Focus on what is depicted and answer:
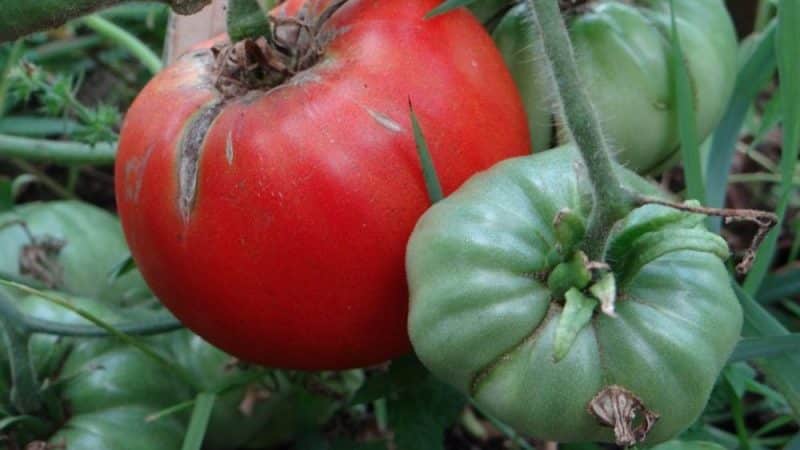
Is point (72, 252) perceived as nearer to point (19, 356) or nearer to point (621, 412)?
point (19, 356)

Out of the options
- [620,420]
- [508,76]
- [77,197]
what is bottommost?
[77,197]

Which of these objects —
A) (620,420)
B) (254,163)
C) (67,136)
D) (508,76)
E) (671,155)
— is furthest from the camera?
(67,136)

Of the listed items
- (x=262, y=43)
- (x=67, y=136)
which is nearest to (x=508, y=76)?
(x=262, y=43)

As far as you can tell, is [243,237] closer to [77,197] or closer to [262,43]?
[262,43]

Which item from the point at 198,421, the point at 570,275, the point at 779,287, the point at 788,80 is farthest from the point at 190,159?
the point at 779,287

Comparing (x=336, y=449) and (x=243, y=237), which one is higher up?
(x=243, y=237)

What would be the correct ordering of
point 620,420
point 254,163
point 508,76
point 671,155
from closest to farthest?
point 620,420
point 254,163
point 508,76
point 671,155

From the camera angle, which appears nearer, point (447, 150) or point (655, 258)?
point (655, 258)
